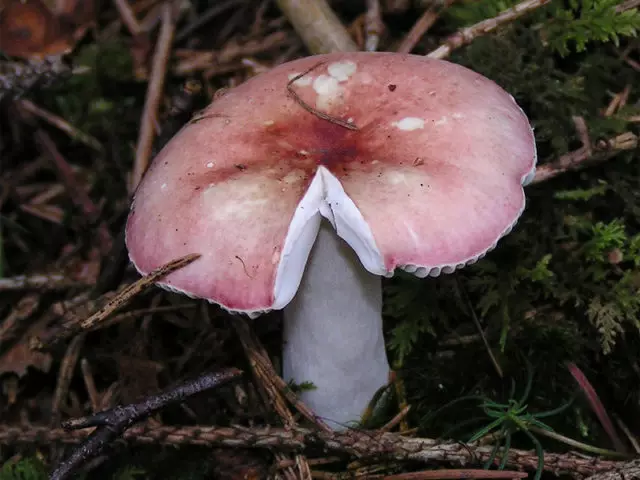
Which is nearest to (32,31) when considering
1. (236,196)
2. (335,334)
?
(236,196)

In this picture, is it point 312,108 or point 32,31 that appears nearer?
point 312,108

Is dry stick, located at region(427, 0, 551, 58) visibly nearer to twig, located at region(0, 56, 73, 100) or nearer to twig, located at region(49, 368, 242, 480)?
twig, located at region(49, 368, 242, 480)

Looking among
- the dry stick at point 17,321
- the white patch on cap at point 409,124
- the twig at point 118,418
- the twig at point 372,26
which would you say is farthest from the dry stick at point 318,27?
the dry stick at point 17,321

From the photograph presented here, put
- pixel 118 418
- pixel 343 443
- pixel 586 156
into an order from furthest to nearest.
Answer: pixel 586 156, pixel 343 443, pixel 118 418

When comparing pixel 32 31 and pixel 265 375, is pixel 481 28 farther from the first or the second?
pixel 32 31

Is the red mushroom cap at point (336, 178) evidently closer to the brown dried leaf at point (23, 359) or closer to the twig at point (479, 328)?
the twig at point (479, 328)

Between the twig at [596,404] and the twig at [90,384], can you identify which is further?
the twig at [90,384]

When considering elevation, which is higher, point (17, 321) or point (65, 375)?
point (17, 321)
